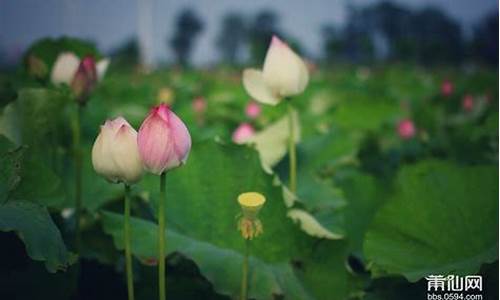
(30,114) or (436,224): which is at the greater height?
(30,114)

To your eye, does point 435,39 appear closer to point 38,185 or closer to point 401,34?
point 401,34

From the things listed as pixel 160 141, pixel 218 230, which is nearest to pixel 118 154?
pixel 160 141

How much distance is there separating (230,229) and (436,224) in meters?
0.31

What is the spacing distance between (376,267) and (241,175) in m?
0.24

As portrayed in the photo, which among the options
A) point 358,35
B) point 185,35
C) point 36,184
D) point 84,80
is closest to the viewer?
point 36,184

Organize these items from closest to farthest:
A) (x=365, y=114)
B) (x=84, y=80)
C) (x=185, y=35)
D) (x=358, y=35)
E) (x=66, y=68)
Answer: (x=84, y=80)
(x=66, y=68)
(x=365, y=114)
(x=358, y=35)
(x=185, y=35)

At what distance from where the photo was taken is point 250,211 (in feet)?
2.15

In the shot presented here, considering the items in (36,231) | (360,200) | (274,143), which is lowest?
(36,231)

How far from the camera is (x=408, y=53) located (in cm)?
1296

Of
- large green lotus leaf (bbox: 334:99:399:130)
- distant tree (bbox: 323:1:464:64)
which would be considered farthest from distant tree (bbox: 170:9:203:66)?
large green lotus leaf (bbox: 334:99:399:130)

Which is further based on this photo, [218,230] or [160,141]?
[218,230]

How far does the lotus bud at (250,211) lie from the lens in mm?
651

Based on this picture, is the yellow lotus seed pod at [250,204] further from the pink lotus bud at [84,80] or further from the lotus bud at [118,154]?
the pink lotus bud at [84,80]

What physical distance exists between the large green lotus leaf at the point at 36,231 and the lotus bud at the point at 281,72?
45 centimetres
